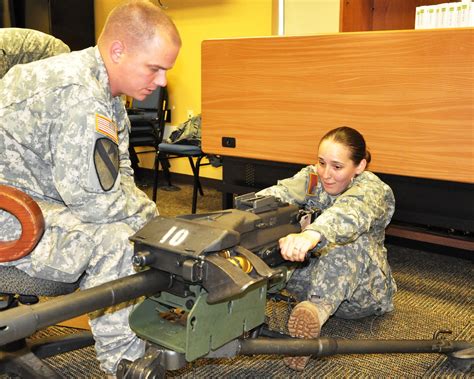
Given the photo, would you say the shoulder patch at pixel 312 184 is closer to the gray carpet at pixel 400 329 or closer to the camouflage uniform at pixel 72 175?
the gray carpet at pixel 400 329

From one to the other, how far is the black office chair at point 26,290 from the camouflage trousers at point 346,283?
0.76 metres

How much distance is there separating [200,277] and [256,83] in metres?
1.71

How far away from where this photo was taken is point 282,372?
1624mm

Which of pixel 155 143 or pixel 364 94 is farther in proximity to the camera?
pixel 155 143

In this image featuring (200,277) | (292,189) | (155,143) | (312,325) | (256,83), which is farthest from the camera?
(155,143)

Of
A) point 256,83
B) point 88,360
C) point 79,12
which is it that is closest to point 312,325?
point 88,360

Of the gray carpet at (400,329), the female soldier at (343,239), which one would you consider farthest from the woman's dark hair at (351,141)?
the gray carpet at (400,329)

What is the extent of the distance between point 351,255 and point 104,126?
1011mm

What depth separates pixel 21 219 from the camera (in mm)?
1008

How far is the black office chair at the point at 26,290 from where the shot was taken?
39.6 inches

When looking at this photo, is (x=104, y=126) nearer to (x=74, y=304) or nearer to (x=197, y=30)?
Answer: (x=74, y=304)

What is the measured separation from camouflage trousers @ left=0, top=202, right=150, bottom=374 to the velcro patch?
11cm

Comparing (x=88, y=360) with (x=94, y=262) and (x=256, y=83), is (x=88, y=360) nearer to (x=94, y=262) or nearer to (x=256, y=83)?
(x=94, y=262)

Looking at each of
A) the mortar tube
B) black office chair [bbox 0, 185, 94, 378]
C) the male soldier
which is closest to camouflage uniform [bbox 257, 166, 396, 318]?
the mortar tube
